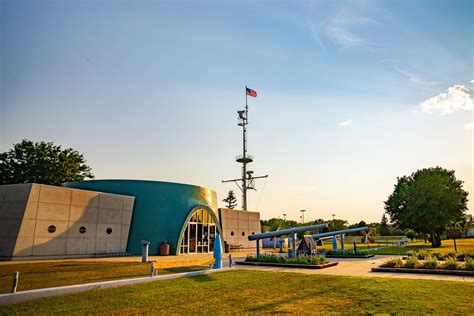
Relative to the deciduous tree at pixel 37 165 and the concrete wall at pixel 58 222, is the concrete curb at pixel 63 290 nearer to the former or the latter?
the concrete wall at pixel 58 222

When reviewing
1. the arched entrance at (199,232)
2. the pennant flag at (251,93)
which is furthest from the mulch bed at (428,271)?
the pennant flag at (251,93)

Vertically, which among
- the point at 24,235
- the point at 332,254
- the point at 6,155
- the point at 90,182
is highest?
the point at 6,155

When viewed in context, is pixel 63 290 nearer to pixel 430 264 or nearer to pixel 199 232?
pixel 430 264

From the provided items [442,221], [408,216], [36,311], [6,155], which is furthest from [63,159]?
[442,221]

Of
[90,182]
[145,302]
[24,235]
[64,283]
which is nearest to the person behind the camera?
[145,302]

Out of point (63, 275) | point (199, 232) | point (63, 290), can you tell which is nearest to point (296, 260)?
point (63, 275)

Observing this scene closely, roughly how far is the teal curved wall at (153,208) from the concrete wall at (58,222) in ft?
4.21

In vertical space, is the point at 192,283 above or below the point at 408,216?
below

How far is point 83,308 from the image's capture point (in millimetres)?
7828

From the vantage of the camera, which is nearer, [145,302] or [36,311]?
[36,311]

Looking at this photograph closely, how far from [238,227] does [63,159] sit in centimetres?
2483

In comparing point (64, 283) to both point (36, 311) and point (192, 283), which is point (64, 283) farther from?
point (192, 283)

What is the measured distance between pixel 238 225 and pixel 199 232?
24.6ft

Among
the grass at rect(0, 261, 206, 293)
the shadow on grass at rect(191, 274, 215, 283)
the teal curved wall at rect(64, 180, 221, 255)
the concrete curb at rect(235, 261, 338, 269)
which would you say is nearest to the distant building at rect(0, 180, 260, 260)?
the teal curved wall at rect(64, 180, 221, 255)
